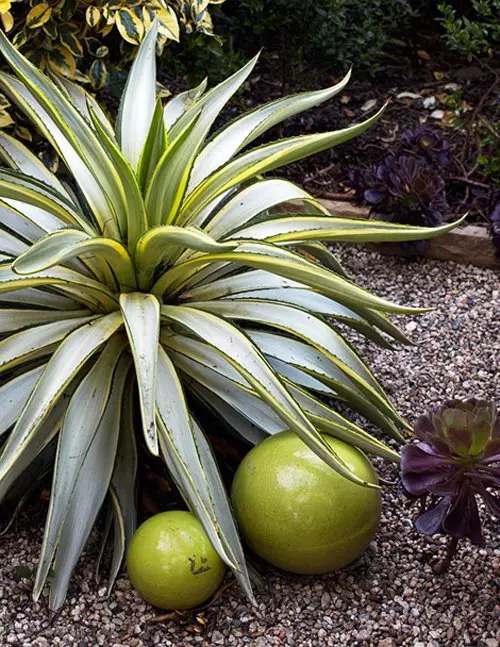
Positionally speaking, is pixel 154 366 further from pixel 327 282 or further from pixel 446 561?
pixel 446 561

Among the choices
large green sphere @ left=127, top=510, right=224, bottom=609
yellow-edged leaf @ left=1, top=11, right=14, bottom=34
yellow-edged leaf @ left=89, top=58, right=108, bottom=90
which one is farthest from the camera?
yellow-edged leaf @ left=89, top=58, right=108, bottom=90

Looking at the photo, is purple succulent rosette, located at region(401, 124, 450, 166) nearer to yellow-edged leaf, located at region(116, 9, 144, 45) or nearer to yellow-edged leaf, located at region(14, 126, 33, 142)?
yellow-edged leaf, located at region(116, 9, 144, 45)

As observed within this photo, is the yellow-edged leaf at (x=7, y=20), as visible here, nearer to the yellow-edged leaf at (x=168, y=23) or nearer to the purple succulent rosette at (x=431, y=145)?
the yellow-edged leaf at (x=168, y=23)

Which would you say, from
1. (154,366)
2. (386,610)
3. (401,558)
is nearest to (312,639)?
(386,610)

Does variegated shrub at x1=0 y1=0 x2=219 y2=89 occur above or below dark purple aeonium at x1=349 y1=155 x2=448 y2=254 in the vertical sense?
above

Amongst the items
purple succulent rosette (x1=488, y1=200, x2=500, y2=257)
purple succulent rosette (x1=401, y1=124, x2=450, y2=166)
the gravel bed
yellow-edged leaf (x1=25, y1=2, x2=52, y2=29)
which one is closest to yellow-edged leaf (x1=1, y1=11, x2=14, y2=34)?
yellow-edged leaf (x1=25, y1=2, x2=52, y2=29)

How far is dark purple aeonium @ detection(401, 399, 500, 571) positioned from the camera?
78.2 inches

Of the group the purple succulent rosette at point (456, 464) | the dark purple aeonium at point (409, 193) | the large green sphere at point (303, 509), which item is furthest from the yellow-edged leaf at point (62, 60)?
the purple succulent rosette at point (456, 464)

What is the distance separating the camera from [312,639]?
7.07 ft

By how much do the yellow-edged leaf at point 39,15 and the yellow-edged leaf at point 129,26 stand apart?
22 centimetres

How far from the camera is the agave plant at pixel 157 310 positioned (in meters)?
2.06

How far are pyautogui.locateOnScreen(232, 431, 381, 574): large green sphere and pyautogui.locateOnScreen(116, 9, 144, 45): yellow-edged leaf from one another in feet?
4.69

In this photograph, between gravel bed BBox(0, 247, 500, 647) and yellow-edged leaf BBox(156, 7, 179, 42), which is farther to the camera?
A: yellow-edged leaf BBox(156, 7, 179, 42)

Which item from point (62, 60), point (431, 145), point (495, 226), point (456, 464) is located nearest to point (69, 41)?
point (62, 60)
